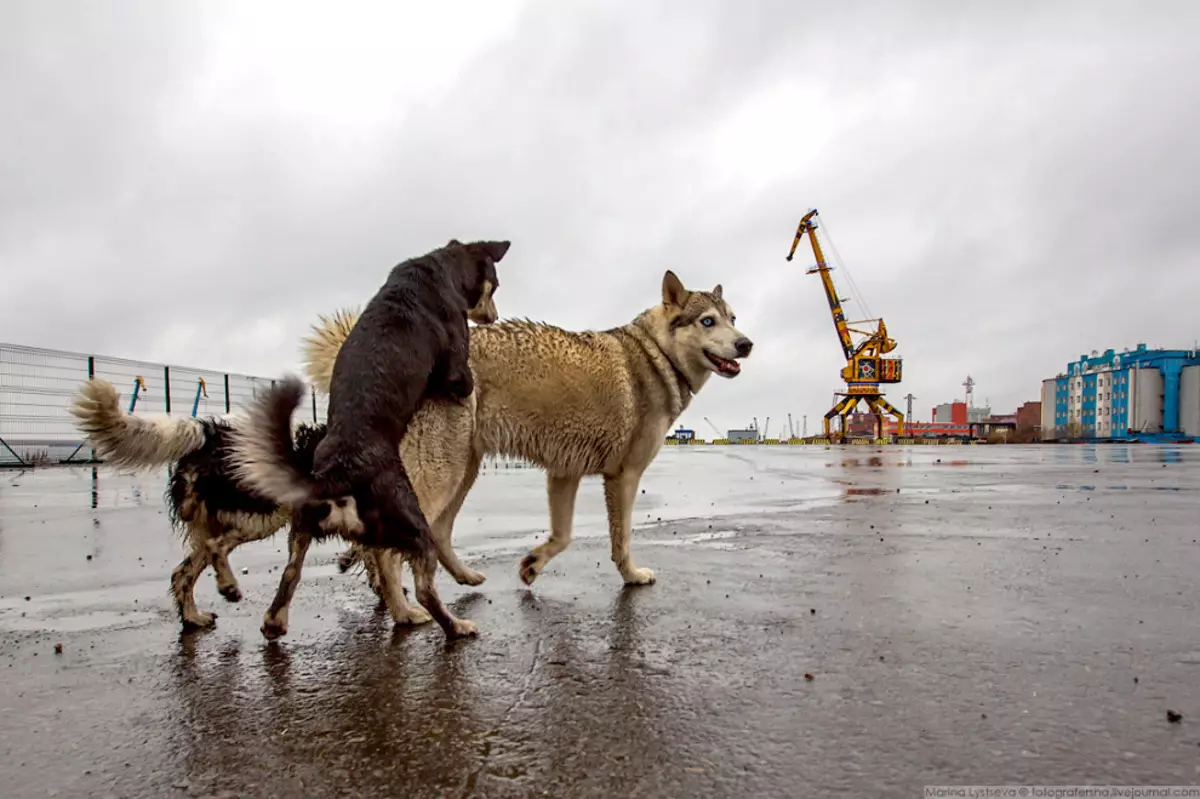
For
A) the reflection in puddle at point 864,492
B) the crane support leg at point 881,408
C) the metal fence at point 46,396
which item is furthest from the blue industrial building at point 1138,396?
the metal fence at point 46,396

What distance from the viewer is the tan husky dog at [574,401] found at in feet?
13.0

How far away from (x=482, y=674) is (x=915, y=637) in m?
1.72

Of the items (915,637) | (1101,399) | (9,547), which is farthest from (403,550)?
(1101,399)

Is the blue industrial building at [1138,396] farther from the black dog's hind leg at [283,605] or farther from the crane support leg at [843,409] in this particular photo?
the black dog's hind leg at [283,605]

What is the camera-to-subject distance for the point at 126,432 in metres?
3.45

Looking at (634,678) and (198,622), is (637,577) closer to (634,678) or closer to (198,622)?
(634,678)

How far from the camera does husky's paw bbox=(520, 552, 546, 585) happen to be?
13.2ft

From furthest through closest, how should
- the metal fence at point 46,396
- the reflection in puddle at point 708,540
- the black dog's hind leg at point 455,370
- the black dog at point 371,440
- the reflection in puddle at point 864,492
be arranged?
the metal fence at point 46,396
the reflection in puddle at point 864,492
the reflection in puddle at point 708,540
the black dog's hind leg at point 455,370
the black dog at point 371,440

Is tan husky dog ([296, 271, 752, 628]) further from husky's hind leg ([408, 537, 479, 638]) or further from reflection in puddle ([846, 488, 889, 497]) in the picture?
reflection in puddle ([846, 488, 889, 497])

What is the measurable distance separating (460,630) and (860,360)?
72688 mm

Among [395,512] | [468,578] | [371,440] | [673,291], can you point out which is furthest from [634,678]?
[673,291]

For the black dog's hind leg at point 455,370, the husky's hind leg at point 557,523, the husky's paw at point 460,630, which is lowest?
the husky's paw at point 460,630

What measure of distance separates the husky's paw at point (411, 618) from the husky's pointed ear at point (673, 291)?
2.67m

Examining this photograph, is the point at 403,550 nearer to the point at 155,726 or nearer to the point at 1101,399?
the point at 155,726
